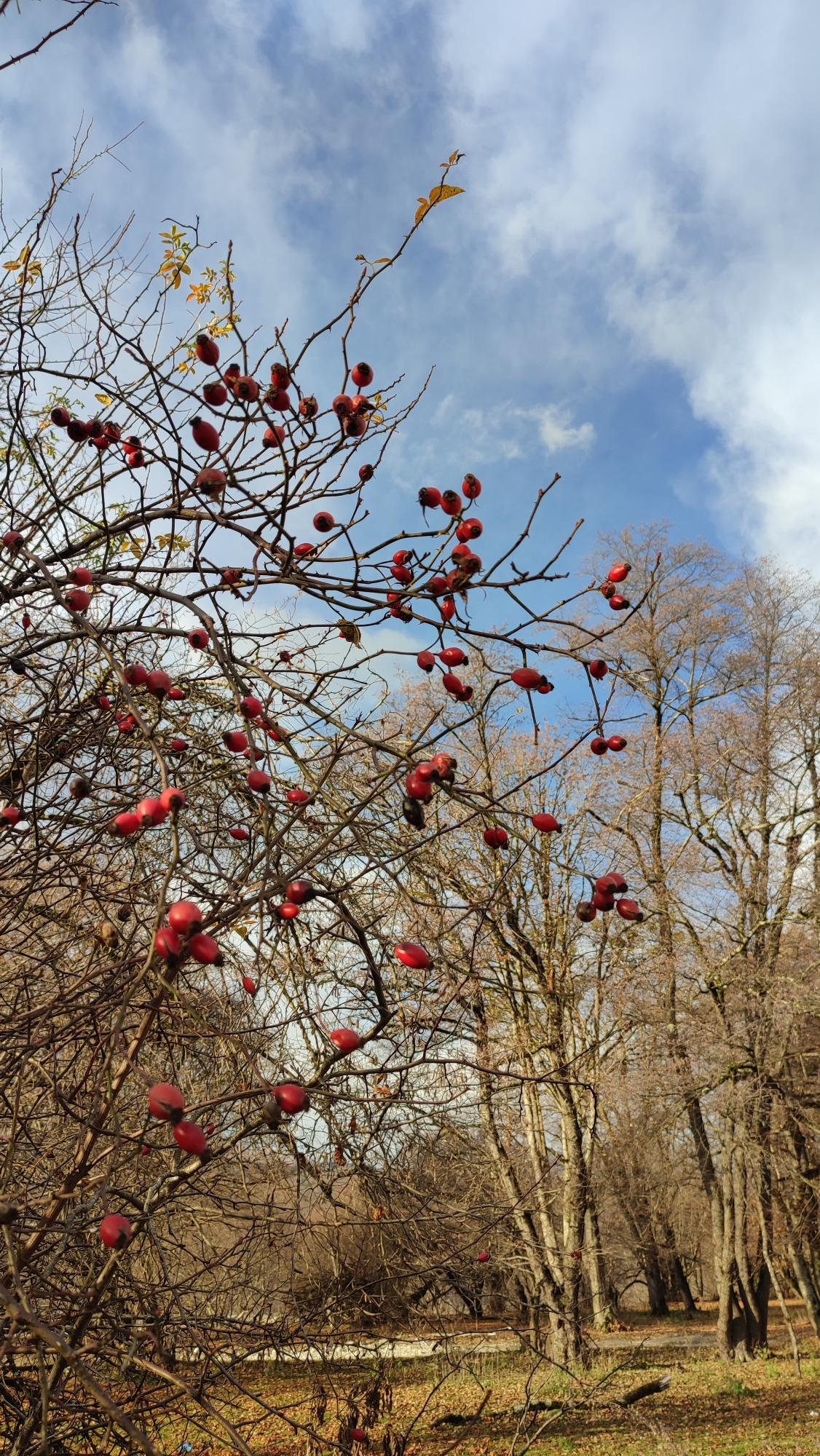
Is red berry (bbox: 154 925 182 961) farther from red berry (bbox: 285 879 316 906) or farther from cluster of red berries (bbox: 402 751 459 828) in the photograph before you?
cluster of red berries (bbox: 402 751 459 828)

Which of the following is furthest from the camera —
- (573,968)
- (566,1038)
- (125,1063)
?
(573,968)

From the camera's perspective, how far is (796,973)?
35.4 feet

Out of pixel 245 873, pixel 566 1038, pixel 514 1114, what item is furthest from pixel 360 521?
pixel 566 1038

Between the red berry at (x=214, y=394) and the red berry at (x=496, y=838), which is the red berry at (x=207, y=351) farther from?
the red berry at (x=496, y=838)

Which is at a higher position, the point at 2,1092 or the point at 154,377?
the point at 154,377

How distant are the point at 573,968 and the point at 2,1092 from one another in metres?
9.13

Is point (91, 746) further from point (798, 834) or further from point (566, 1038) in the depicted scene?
point (798, 834)

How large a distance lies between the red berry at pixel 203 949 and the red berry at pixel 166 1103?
0.37ft

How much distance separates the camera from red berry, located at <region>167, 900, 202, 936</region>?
86 cm

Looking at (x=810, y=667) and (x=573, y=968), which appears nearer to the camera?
(x=573, y=968)

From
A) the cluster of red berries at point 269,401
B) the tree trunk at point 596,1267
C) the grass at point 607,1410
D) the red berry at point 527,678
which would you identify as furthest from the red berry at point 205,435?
the tree trunk at point 596,1267

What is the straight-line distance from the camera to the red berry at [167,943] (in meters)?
0.86

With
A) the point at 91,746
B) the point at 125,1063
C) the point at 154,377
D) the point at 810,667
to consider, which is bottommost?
the point at 125,1063

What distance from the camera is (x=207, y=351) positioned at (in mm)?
1641
